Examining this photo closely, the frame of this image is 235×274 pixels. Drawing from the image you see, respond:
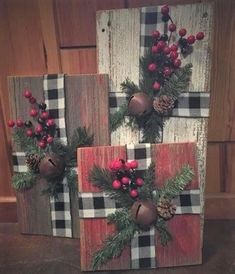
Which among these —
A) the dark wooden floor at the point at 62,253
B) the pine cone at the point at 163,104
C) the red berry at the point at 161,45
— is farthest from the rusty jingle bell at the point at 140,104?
the dark wooden floor at the point at 62,253

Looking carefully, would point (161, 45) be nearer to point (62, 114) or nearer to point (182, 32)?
point (182, 32)

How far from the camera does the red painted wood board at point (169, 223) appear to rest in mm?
795

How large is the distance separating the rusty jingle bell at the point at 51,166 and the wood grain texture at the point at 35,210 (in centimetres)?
8

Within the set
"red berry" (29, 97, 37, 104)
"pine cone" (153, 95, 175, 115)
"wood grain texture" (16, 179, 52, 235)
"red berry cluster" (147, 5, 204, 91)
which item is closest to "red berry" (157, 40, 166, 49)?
"red berry cluster" (147, 5, 204, 91)

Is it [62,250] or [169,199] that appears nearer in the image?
[169,199]

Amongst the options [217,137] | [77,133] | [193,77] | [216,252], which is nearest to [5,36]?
[77,133]

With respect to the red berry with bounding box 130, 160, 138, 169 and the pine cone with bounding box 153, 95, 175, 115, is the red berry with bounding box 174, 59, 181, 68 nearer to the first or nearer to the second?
the pine cone with bounding box 153, 95, 175, 115

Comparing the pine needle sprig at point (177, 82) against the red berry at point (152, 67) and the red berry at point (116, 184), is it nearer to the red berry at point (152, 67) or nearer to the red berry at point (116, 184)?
the red berry at point (152, 67)

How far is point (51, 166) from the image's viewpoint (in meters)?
0.84

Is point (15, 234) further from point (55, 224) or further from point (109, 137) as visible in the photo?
point (109, 137)

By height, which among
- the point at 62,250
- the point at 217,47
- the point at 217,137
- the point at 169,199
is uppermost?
the point at 217,47

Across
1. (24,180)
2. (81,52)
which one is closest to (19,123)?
(24,180)

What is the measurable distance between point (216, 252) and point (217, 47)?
0.50 meters

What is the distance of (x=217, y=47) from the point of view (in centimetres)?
90
